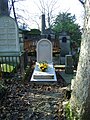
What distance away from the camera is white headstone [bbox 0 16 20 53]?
581 inches

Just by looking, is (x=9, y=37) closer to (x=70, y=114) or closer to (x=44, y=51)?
(x=44, y=51)

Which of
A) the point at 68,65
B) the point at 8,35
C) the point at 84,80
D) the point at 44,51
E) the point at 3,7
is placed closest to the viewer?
the point at 84,80

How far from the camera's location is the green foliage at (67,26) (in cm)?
3201

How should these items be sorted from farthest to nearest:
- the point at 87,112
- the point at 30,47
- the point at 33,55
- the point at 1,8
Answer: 1. the point at 30,47
2. the point at 33,55
3. the point at 1,8
4. the point at 87,112

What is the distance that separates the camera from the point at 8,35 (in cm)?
1485

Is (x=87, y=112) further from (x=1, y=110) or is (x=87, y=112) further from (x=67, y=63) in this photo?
(x=67, y=63)

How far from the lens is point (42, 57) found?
13805 mm

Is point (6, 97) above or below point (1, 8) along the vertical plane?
below

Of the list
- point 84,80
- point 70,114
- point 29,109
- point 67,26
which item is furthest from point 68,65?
point 67,26

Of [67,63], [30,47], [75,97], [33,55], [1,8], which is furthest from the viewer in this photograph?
[30,47]

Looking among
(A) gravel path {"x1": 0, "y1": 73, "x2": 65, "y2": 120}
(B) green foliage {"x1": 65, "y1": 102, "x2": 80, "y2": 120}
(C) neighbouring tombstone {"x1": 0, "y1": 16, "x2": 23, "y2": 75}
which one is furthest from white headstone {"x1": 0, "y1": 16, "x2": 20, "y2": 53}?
(B) green foliage {"x1": 65, "y1": 102, "x2": 80, "y2": 120}

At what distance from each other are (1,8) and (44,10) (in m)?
25.5

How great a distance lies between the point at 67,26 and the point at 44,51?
25.4 m

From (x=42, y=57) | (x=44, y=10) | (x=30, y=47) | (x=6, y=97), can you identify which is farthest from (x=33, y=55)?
(x=44, y=10)
